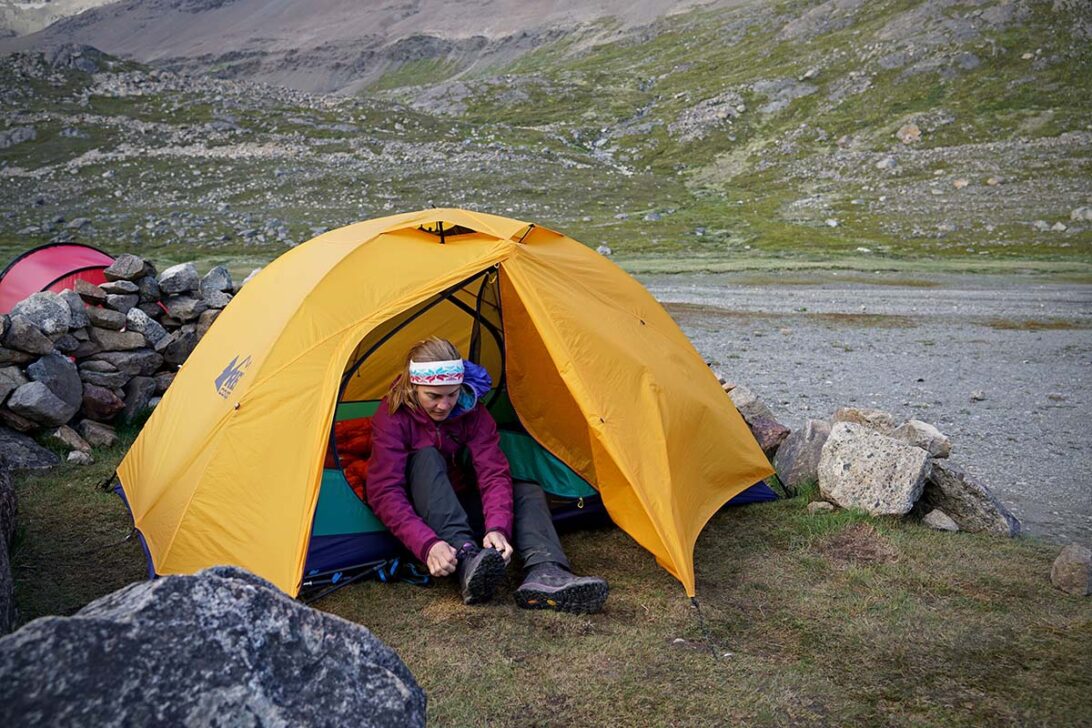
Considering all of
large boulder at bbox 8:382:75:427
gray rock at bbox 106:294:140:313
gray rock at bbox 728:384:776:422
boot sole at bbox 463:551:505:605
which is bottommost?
gray rock at bbox 728:384:776:422

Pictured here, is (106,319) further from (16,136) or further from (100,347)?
(16,136)

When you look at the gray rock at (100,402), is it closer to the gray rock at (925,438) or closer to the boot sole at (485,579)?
the boot sole at (485,579)

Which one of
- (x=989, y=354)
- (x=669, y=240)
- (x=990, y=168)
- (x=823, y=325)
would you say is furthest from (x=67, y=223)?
(x=990, y=168)

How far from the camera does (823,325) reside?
18.5 m

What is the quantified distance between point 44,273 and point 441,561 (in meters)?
8.34

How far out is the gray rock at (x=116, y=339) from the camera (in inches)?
370

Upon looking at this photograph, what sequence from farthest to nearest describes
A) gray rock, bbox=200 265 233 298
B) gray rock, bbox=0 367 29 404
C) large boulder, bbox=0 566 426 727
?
gray rock, bbox=200 265 233 298 → gray rock, bbox=0 367 29 404 → large boulder, bbox=0 566 426 727

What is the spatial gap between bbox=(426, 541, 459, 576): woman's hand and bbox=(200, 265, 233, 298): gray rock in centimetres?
635

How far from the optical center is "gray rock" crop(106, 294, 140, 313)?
9688 mm

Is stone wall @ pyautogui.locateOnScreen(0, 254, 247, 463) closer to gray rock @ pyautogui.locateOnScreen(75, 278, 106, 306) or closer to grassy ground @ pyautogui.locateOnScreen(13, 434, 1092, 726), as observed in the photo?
gray rock @ pyautogui.locateOnScreen(75, 278, 106, 306)

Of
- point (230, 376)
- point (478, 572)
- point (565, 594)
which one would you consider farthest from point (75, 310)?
point (565, 594)

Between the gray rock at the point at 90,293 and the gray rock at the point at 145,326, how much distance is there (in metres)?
0.33

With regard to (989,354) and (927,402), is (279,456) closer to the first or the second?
(927,402)

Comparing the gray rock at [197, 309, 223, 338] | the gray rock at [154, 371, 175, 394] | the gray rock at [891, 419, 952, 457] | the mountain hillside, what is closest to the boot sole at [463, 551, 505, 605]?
the gray rock at [891, 419, 952, 457]
